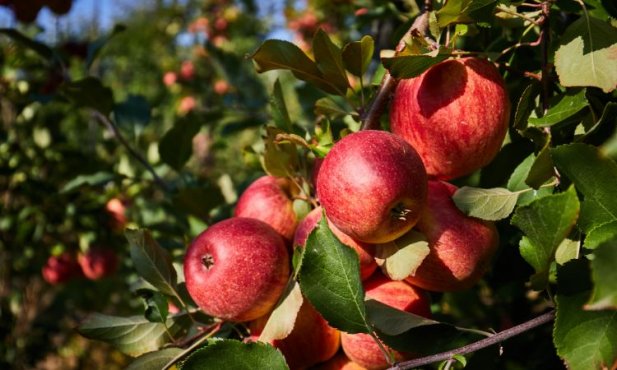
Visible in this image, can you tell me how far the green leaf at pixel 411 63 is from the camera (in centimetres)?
68

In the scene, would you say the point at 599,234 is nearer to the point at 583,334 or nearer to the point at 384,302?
the point at 583,334

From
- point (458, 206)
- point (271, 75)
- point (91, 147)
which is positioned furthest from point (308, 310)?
point (91, 147)

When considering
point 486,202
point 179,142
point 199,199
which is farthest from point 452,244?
point 179,142

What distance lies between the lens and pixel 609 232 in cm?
57

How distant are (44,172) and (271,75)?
1.42 m

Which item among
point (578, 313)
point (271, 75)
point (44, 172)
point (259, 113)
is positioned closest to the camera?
point (578, 313)

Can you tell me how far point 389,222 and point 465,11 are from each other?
0.27m

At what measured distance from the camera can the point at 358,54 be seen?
83 cm

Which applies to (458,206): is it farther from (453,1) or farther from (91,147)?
(91,147)

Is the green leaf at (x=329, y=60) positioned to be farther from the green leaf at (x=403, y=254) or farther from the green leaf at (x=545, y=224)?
the green leaf at (x=545, y=224)

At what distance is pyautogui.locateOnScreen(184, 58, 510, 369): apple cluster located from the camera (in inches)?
27.5

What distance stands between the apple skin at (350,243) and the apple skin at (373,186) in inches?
1.7

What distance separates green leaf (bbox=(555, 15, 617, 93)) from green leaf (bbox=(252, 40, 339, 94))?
13.1 inches

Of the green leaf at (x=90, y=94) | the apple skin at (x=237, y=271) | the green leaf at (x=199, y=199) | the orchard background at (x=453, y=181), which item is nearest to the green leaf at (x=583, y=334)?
the orchard background at (x=453, y=181)
